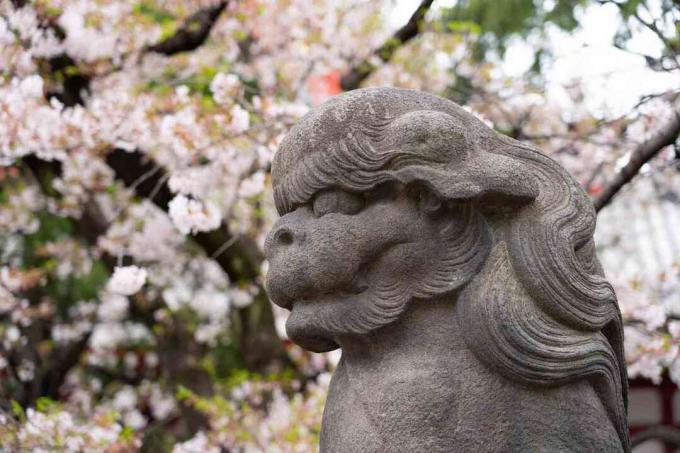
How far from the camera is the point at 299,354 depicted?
650 cm

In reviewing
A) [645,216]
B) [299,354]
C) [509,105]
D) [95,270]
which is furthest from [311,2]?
[645,216]

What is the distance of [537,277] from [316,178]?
0.64m

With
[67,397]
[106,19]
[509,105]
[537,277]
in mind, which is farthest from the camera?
[67,397]

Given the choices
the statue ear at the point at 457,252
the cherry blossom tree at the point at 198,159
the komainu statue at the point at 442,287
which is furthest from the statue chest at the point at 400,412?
the cherry blossom tree at the point at 198,159

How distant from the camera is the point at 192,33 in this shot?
17.7ft

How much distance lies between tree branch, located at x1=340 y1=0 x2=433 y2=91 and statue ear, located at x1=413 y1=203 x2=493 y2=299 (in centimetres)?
263

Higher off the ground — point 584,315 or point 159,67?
point 584,315

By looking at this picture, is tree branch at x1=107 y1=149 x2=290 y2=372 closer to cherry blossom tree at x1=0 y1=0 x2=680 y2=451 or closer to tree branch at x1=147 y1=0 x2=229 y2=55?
cherry blossom tree at x1=0 y1=0 x2=680 y2=451

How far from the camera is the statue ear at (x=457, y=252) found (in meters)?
2.12

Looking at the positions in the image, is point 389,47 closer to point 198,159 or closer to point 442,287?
point 198,159

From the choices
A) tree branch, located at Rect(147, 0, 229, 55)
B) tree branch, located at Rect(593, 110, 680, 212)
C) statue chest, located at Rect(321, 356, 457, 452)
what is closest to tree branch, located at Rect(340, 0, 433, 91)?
tree branch, located at Rect(147, 0, 229, 55)

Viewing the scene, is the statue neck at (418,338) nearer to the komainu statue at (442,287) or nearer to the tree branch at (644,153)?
the komainu statue at (442,287)

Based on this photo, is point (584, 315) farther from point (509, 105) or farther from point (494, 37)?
point (494, 37)

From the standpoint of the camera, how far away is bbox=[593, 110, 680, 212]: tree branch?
3424 millimetres
